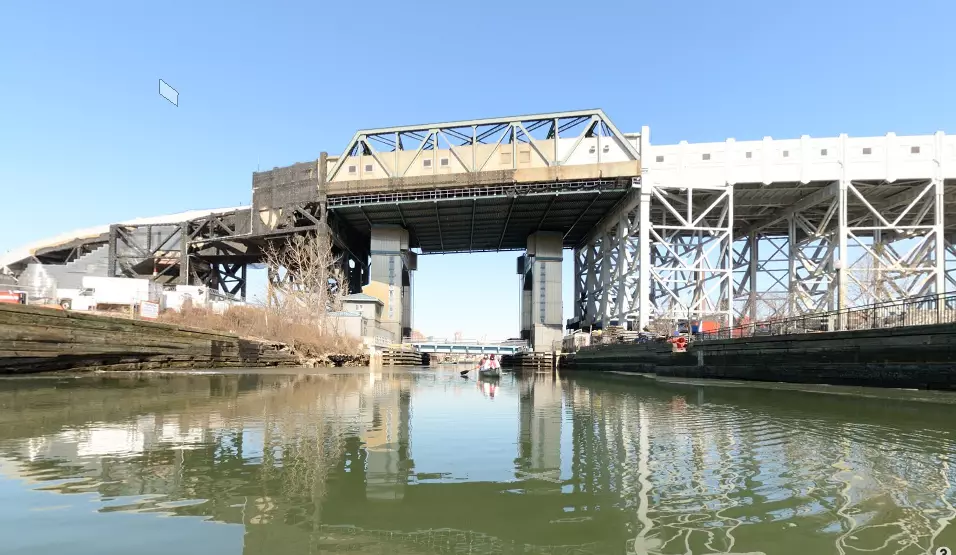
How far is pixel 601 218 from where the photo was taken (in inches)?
2522

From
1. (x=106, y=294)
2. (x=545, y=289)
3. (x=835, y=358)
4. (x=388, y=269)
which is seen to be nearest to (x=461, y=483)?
(x=835, y=358)

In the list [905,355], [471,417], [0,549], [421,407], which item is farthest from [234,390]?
[905,355]

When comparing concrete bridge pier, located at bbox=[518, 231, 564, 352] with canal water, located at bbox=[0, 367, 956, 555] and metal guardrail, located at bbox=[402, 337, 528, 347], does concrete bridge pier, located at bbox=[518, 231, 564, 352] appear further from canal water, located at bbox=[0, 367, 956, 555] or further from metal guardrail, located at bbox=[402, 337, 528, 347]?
canal water, located at bbox=[0, 367, 956, 555]

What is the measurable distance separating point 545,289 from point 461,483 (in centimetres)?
6252

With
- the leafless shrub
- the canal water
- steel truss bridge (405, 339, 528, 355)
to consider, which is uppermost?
the leafless shrub

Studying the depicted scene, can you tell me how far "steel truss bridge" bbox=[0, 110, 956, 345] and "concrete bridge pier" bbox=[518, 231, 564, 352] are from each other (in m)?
0.18

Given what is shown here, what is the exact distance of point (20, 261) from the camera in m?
73.4

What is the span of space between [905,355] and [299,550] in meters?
20.6

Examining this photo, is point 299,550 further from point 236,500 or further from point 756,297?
point 756,297

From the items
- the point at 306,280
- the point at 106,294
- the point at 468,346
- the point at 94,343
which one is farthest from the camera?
the point at 468,346

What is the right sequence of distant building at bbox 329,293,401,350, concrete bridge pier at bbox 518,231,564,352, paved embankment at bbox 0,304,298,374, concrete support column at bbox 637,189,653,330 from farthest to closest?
1. concrete bridge pier at bbox 518,231,564,352
2. distant building at bbox 329,293,401,350
3. concrete support column at bbox 637,189,653,330
4. paved embankment at bbox 0,304,298,374

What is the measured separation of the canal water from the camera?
4.54m

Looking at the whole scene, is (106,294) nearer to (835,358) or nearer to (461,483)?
(461,483)

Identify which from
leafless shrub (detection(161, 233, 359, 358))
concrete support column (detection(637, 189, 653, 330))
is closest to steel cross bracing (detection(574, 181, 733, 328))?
concrete support column (detection(637, 189, 653, 330))
